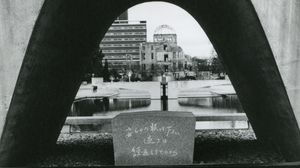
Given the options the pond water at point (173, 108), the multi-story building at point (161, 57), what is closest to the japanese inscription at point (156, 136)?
the pond water at point (173, 108)

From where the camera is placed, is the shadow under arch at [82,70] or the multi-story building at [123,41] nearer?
the shadow under arch at [82,70]

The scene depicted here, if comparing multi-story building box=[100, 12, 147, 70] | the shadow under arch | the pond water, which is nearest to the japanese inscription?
the shadow under arch

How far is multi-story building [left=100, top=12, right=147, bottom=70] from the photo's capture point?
14225 cm

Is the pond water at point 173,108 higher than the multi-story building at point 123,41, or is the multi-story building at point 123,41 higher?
the multi-story building at point 123,41

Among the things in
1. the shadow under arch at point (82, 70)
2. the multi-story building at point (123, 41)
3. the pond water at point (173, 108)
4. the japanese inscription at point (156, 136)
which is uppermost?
the multi-story building at point (123, 41)

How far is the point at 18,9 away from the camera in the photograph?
17.8 feet

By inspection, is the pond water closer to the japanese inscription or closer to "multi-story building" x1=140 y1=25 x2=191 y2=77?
the japanese inscription

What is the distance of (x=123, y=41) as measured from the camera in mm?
145625

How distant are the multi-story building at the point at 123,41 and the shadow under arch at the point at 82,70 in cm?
12939

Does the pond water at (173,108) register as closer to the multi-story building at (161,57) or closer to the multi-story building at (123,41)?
the multi-story building at (161,57)

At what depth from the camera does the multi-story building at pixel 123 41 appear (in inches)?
5600

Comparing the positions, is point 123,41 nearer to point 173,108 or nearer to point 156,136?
point 173,108

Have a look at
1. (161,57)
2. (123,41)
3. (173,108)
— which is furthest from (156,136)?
(123,41)

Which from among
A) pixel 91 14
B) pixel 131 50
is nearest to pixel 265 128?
pixel 91 14
